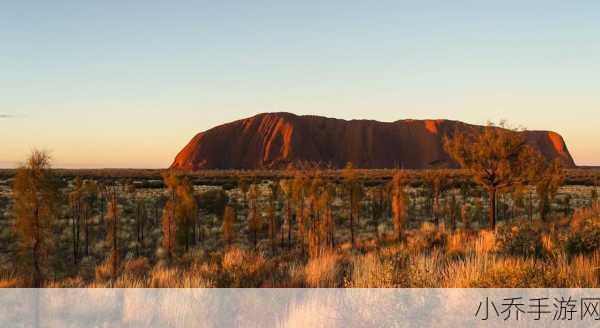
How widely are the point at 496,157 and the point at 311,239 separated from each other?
1078 centimetres

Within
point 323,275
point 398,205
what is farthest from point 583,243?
point 398,205

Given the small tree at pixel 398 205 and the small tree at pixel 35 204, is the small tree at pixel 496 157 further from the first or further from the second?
the small tree at pixel 35 204

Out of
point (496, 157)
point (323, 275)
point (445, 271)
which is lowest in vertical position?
point (323, 275)

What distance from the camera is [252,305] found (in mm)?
7168

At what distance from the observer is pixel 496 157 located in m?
22.3

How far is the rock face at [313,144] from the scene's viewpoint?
171m

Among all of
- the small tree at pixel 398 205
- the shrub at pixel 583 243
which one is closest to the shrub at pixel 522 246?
the shrub at pixel 583 243

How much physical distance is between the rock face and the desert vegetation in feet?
393

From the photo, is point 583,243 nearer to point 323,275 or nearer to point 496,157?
point 323,275

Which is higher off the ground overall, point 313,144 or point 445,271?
point 313,144

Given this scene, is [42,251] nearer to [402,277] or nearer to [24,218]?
[24,218]

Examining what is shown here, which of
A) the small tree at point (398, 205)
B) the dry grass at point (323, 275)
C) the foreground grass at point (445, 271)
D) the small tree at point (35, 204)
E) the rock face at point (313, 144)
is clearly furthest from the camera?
the rock face at point (313, 144)

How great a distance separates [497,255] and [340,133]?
584 ft

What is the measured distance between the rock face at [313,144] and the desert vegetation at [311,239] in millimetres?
119815
